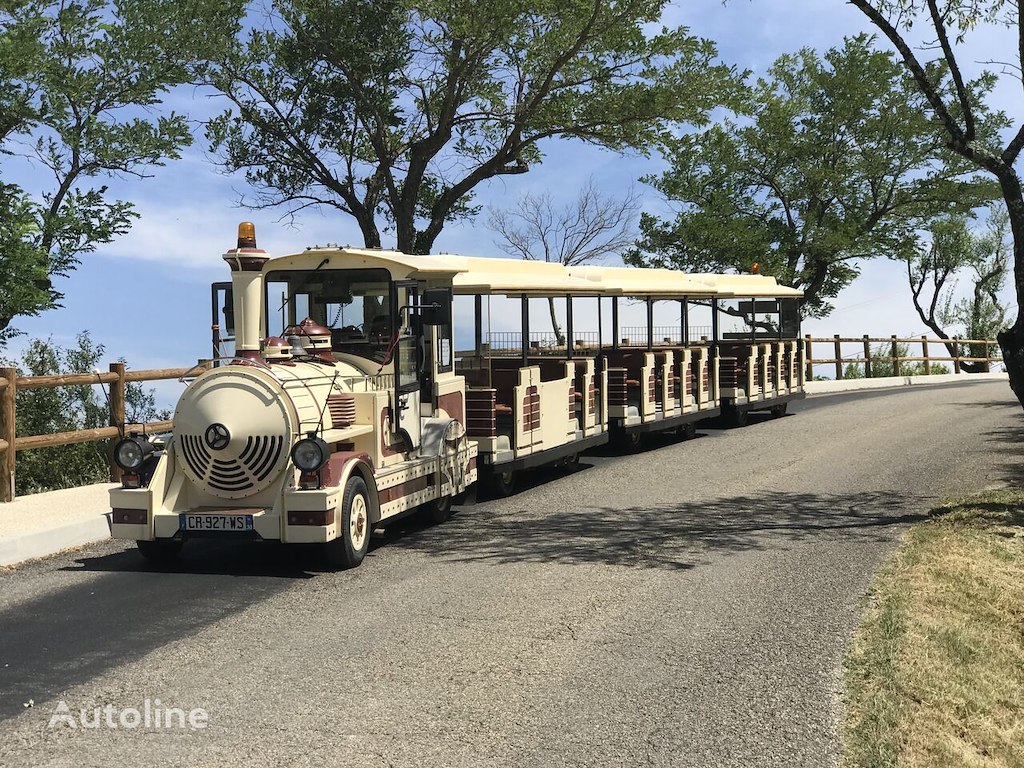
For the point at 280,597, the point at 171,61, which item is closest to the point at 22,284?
the point at 171,61

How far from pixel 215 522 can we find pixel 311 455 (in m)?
1.05

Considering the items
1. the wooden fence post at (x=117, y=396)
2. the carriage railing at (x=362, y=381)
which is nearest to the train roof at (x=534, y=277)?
the carriage railing at (x=362, y=381)

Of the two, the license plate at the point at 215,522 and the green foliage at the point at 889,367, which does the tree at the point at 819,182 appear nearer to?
the green foliage at the point at 889,367

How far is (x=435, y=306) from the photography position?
990 cm

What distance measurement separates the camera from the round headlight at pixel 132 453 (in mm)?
9219

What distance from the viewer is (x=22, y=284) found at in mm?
15711

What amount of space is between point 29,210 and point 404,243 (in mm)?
9588

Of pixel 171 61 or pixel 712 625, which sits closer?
pixel 712 625

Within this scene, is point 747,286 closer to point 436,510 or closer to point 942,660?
point 436,510

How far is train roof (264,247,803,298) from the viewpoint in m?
10.4

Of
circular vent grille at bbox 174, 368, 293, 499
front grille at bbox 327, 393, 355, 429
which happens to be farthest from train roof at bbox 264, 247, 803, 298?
circular vent grille at bbox 174, 368, 293, 499

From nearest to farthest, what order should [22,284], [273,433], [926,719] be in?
[926,719] < [273,433] < [22,284]

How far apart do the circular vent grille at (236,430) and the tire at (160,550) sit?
0.75 m

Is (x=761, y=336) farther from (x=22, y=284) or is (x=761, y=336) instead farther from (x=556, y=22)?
(x=22, y=284)
